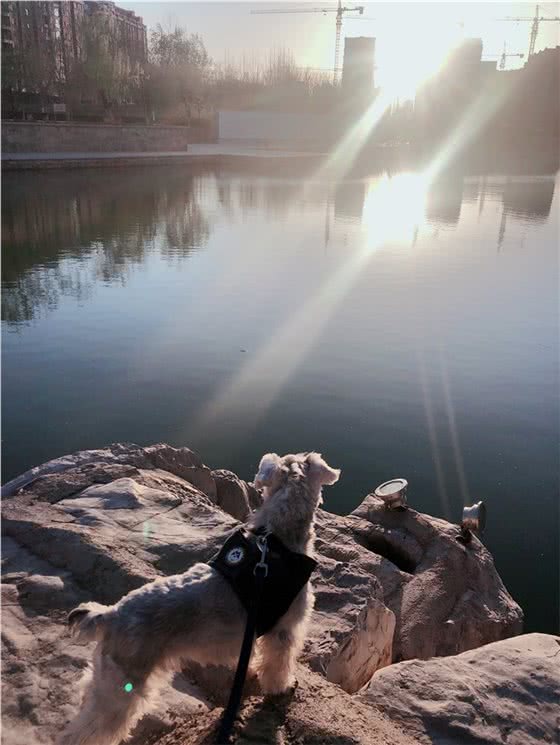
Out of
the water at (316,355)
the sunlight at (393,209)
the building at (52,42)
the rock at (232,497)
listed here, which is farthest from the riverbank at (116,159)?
the rock at (232,497)

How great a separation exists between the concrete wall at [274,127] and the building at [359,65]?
1535cm

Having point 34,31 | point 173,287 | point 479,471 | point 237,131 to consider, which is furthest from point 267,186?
point 237,131

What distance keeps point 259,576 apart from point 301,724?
0.66 metres

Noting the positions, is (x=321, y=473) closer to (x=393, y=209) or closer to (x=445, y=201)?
(x=393, y=209)

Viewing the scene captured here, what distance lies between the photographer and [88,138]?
4297cm

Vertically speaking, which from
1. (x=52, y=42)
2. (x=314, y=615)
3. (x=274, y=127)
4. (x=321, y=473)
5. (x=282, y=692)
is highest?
(x=52, y=42)

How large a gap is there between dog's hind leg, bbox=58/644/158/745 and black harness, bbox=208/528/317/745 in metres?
0.43

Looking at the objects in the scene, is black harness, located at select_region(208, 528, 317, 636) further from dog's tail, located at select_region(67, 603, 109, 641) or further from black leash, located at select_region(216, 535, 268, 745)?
dog's tail, located at select_region(67, 603, 109, 641)

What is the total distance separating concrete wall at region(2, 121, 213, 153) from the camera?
3750 centimetres

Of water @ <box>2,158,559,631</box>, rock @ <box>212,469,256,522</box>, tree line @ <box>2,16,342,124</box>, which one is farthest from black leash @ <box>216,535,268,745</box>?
tree line @ <box>2,16,342,124</box>

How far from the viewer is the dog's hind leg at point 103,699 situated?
7.79 feet

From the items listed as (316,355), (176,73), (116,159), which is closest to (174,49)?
(176,73)

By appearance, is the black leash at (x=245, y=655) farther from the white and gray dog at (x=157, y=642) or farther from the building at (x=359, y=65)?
the building at (x=359, y=65)

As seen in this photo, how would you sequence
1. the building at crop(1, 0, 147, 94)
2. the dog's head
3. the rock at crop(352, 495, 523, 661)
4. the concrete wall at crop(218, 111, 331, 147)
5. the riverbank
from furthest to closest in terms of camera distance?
1. the concrete wall at crop(218, 111, 331, 147)
2. the building at crop(1, 0, 147, 94)
3. the riverbank
4. the rock at crop(352, 495, 523, 661)
5. the dog's head
